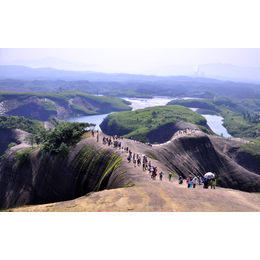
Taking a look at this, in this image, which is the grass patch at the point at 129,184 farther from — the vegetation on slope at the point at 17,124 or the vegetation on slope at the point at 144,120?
the vegetation on slope at the point at 144,120

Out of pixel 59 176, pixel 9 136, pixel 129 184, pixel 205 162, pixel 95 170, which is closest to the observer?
pixel 129 184

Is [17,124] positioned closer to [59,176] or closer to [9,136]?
[9,136]

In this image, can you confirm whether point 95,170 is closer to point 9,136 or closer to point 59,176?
point 59,176

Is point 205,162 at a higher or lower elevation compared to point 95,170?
lower

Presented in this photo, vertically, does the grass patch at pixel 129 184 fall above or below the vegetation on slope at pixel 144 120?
above

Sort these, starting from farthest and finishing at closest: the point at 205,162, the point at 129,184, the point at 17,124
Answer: the point at 17,124
the point at 205,162
the point at 129,184

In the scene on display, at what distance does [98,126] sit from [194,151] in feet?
450

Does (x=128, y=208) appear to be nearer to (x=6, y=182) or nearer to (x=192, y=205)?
(x=192, y=205)

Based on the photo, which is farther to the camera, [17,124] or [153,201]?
[17,124]

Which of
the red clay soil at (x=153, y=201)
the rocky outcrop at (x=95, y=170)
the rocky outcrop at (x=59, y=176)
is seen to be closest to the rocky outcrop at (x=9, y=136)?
the rocky outcrop at (x=95, y=170)

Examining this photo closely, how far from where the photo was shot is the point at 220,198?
2158cm

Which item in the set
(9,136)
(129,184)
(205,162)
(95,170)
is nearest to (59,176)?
(95,170)

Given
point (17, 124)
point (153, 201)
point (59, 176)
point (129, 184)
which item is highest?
point (153, 201)

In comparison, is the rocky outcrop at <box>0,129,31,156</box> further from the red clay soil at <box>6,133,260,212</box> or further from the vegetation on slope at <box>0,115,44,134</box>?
the red clay soil at <box>6,133,260,212</box>
